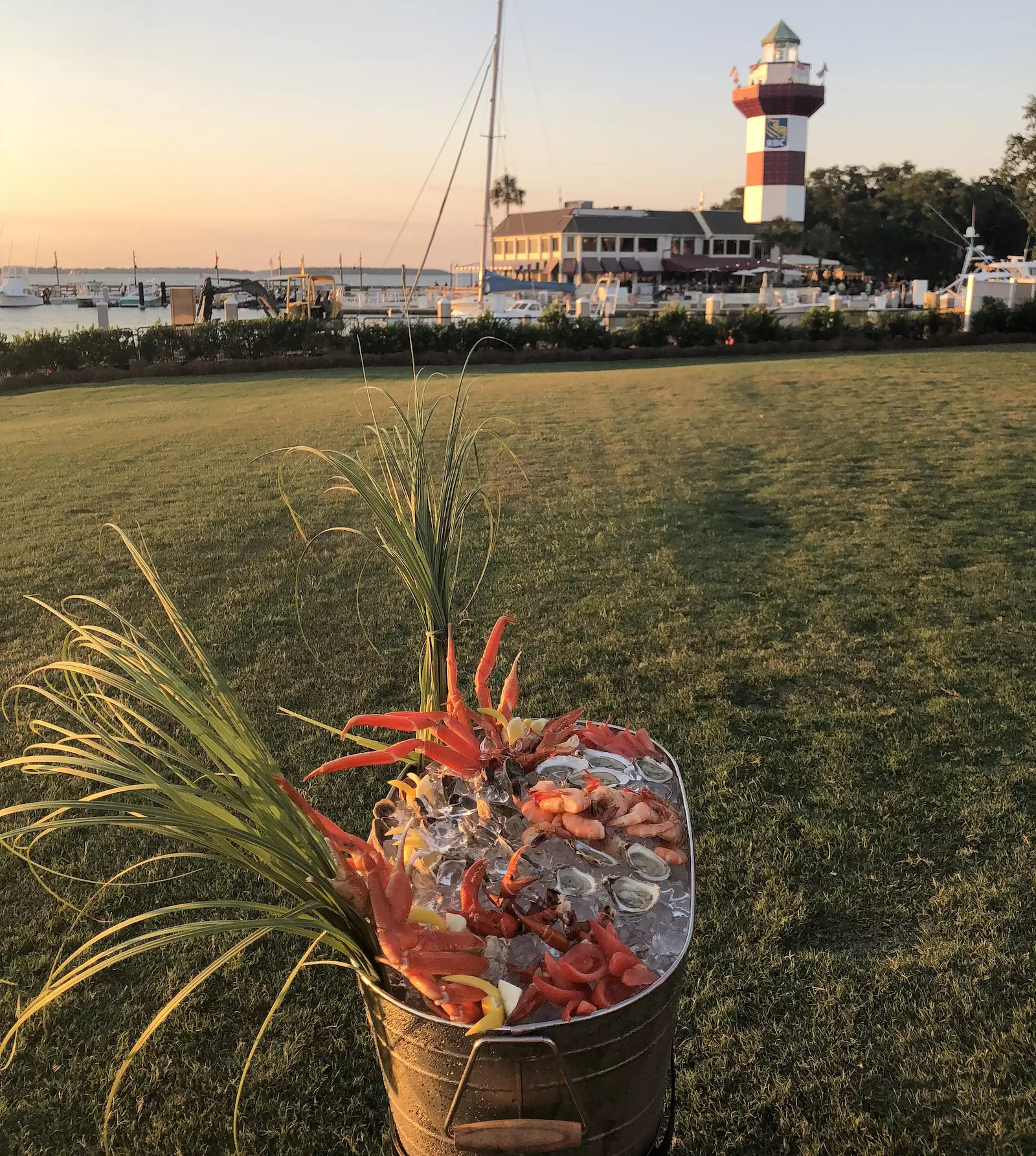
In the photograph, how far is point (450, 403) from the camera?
1226 cm

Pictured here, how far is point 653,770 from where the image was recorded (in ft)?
6.64

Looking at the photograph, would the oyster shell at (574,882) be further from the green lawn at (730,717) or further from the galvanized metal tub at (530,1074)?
the green lawn at (730,717)

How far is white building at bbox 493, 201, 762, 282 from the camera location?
166ft

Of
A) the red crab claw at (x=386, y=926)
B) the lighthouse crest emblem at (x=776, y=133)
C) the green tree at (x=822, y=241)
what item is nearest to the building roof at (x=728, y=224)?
the green tree at (x=822, y=241)

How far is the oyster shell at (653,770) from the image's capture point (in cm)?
199

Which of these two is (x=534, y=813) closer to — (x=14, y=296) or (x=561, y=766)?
(x=561, y=766)

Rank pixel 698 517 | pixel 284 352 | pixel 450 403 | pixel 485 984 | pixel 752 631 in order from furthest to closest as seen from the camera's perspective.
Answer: pixel 284 352 → pixel 450 403 → pixel 698 517 → pixel 752 631 → pixel 485 984

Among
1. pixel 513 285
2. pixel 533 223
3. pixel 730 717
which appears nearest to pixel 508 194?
pixel 533 223

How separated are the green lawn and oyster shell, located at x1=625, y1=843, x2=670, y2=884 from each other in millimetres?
833

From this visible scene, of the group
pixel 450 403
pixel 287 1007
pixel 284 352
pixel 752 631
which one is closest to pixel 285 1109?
pixel 287 1007

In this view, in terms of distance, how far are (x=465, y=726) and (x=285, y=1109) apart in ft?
3.66

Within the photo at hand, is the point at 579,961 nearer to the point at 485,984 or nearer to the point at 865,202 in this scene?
the point at 485,984

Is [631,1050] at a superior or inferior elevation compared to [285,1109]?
superior

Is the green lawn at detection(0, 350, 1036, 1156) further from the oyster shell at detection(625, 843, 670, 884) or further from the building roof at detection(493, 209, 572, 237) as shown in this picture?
the building roof at detection(493, 209, 572, 237)
